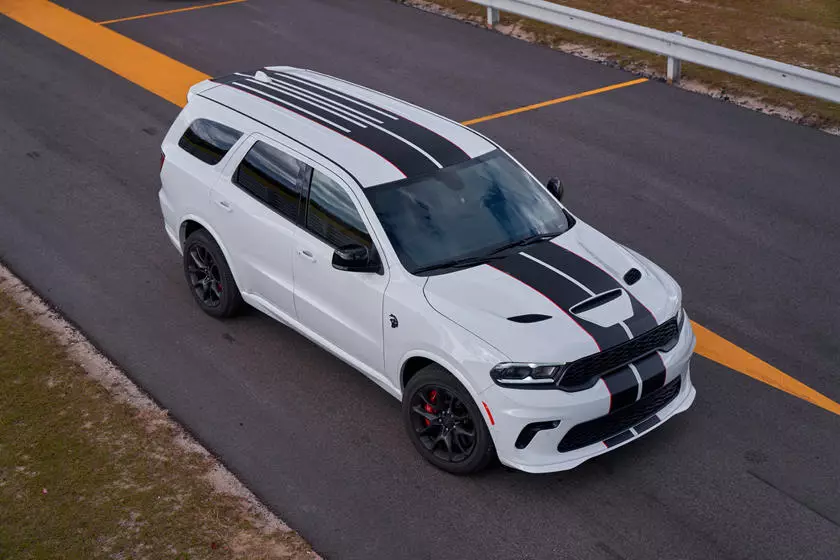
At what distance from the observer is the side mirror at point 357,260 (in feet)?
23.6

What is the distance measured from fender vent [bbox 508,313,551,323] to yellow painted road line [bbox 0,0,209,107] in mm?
8499

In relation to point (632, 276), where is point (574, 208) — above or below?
below

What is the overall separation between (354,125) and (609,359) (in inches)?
113

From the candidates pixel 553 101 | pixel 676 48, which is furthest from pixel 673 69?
pixel 553 101

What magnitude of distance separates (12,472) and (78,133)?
693cm

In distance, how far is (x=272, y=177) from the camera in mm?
8164

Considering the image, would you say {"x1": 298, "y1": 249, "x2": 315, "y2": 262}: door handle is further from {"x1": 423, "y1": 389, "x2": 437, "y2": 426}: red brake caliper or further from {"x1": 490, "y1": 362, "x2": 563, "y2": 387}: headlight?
{"x1": 490, "y1": 362, "x2": 563, "y2": 387}: headlight

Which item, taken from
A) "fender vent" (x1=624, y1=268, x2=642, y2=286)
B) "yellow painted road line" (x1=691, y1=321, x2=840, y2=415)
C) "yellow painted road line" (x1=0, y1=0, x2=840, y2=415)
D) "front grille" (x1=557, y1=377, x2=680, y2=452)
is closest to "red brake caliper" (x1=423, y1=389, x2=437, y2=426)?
"front grille" (x1=557, y1=377, x2=680, y2=452)

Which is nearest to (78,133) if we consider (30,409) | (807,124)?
(30,409)

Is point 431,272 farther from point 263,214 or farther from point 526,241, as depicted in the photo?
point 263,214

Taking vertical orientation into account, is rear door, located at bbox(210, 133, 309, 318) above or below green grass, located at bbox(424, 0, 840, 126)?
above

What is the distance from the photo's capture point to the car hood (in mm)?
6637

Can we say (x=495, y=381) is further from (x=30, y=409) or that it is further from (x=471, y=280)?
(x=30, y=409)

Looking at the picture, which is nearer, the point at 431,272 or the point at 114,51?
the point at 431,272
